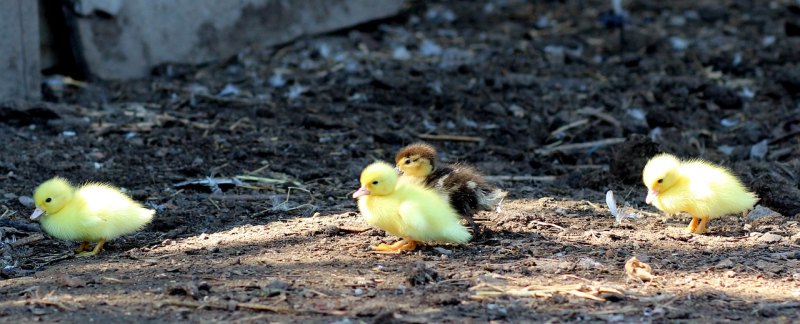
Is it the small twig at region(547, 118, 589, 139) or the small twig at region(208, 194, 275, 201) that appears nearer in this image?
the small twig at region(208, 194, 275, 201)

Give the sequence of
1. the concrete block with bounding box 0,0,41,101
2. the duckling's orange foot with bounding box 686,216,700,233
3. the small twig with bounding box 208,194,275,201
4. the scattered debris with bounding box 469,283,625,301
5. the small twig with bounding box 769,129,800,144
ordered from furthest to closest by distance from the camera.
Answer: the concrete block with bounding box 0,0,41,101 < the small twig with bounding box 769,129,800,144 < the small twig with bounding box 208,194,275,201 < the duckling's orange foot with bounding box 686,216,700,233 < the scattered debris with bounding box 469,283,625,301

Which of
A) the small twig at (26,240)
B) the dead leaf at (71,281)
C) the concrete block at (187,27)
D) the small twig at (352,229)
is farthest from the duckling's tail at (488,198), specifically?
the concrete block at (187,27)

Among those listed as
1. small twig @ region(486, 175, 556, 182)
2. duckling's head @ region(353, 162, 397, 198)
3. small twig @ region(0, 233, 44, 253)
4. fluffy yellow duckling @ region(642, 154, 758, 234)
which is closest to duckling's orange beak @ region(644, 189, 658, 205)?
fluffy yellow duckling @ region(642, 154, 758, 234)

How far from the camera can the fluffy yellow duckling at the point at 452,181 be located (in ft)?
19.2

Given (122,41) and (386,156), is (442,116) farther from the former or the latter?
(122,41)

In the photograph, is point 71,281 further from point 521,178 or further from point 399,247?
point 521,178

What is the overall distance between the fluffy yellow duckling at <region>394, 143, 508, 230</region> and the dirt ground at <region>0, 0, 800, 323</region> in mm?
166

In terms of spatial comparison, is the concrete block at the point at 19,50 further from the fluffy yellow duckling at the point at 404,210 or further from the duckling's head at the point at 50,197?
the fluffy yellow duckling at the point at 404,210

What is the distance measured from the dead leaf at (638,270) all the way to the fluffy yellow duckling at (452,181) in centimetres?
94

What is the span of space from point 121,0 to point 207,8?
3.12ft

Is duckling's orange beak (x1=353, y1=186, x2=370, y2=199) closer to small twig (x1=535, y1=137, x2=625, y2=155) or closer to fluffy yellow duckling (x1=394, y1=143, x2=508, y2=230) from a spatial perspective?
fluffy yellow duckling (x1=394, y1=143, x2=508, y2=230)

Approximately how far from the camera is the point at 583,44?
12.2 m

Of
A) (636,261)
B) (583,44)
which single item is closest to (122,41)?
(583,44)

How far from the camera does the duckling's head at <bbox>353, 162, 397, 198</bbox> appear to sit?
5363 millimetres
